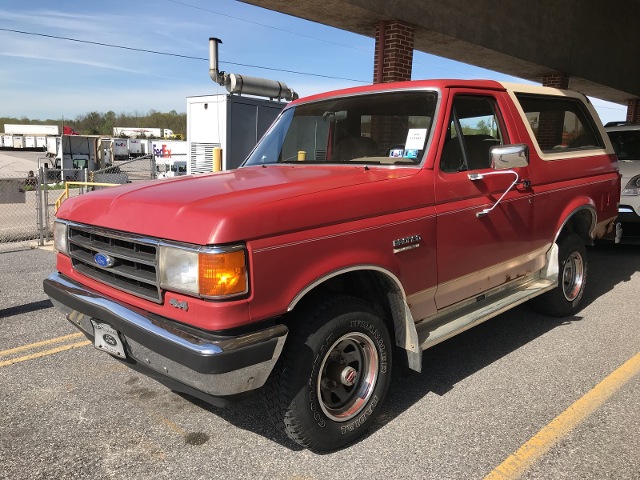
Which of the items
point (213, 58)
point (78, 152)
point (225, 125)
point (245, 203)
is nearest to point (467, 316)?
point (245, 203)

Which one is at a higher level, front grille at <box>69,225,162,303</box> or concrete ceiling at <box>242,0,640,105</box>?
concrete ceiling at <box>242,0,640,105</box>

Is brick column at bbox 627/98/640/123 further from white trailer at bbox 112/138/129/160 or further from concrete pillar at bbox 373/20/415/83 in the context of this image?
A: white trailer at bbox 112/138/129/160

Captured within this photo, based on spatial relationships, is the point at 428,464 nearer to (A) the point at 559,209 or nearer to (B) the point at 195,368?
(B) the point at 195,368

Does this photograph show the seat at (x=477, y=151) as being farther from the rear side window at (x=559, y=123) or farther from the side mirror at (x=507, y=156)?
the rear side window at (x=559, y=123)

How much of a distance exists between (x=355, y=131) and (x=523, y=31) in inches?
387

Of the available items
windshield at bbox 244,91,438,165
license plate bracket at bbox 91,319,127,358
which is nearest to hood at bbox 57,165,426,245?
windshield at bbox 244,91,438,165

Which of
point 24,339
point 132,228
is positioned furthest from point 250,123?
point 132,228

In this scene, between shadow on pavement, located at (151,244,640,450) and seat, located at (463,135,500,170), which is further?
seat, located at (463,135,500,170)

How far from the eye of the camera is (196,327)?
2.33m

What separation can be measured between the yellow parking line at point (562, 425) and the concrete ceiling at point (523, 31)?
268 inches

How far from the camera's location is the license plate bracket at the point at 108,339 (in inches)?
103

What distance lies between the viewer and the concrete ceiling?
8.88 m

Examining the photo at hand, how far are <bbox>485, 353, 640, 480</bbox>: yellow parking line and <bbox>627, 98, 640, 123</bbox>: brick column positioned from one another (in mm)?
17854

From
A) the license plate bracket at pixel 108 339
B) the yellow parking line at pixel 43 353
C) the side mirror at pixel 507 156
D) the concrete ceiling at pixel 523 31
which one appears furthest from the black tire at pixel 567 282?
the concrete ceiling at pixel 523 31
